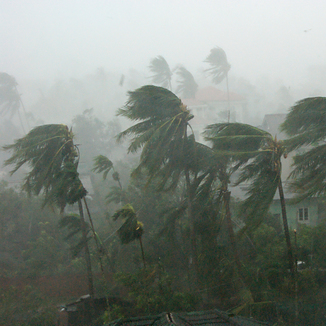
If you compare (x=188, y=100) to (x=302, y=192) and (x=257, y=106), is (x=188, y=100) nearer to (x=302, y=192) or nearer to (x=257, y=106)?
(x=257, y=106)

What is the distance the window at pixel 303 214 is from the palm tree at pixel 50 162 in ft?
31.6

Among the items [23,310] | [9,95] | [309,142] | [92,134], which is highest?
[9,95]

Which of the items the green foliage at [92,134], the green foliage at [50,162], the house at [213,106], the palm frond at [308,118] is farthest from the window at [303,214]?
the green foliage at [92,134]

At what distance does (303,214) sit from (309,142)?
7.89 m

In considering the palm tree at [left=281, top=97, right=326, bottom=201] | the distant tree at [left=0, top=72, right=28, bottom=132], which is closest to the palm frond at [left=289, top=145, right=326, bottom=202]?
the palm tree at [left=281, top=97, right=326, bottom=201]

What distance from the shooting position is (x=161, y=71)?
97.2 feet

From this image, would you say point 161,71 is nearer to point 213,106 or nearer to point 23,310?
point 213,106

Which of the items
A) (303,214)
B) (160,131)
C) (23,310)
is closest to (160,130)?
(160,131)

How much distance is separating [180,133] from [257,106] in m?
35.8

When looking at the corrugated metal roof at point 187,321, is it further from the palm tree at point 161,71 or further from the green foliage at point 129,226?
the palm tree at point 161,71

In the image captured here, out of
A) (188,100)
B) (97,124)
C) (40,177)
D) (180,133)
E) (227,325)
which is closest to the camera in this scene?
(227,325)

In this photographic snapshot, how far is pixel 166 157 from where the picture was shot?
7.30m

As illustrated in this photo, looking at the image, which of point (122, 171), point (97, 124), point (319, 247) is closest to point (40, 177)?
point (319, 247)

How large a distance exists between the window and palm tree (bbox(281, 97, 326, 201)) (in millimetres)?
7351
